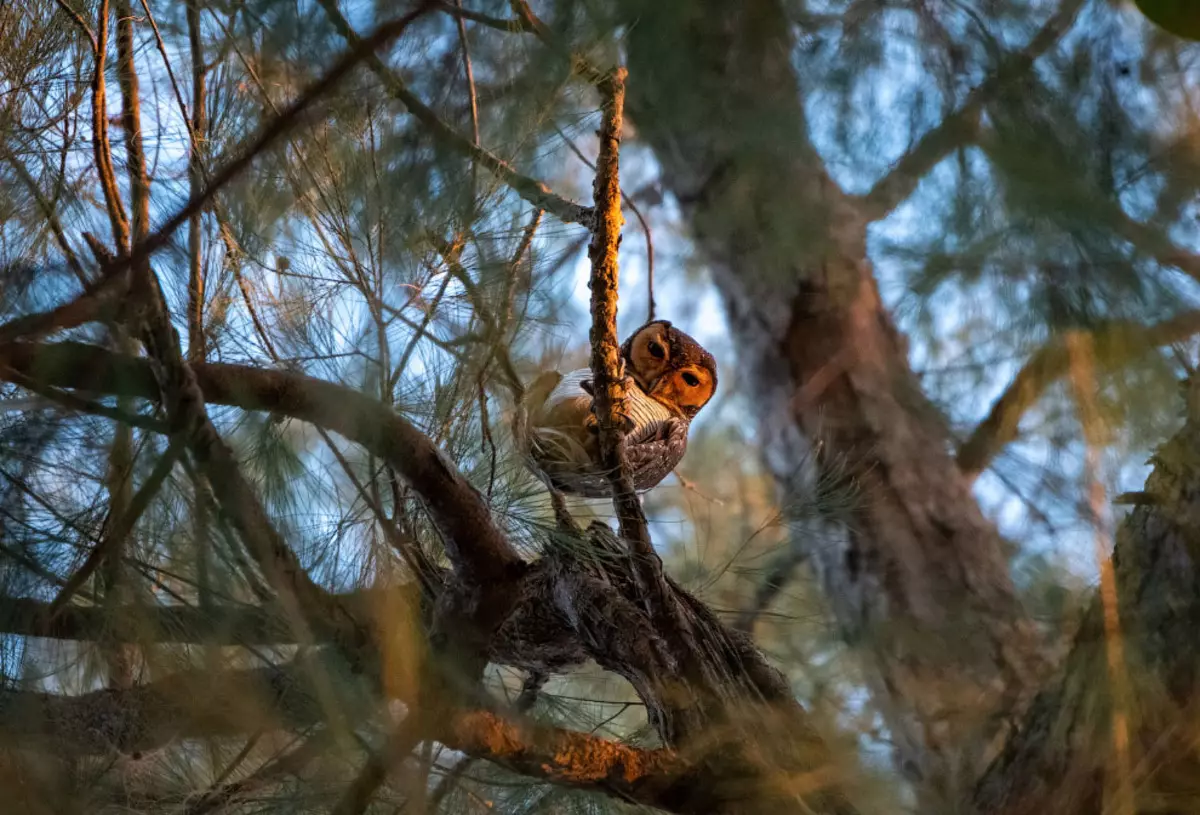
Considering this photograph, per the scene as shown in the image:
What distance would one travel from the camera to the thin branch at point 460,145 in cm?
77

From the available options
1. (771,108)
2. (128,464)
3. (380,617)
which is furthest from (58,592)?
(771,108)

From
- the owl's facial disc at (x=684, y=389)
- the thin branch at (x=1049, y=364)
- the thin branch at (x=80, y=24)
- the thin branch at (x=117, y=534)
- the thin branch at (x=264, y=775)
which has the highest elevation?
the thin branch at (x=80, y=24)

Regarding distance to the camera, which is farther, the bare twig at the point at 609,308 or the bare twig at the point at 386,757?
the bare twig at the point at 609,308

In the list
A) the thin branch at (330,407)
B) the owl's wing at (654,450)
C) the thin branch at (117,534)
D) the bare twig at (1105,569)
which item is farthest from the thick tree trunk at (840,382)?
the thin branch at (117,534)

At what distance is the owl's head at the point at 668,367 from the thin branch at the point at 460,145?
0.18 meters

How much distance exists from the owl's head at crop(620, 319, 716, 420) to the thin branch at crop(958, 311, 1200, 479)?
302 millimetres

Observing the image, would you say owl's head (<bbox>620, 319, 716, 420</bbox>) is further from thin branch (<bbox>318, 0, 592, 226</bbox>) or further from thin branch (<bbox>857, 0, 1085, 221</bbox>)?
thin branch (<bbox>857, 0, 1085, 221</bbox>)

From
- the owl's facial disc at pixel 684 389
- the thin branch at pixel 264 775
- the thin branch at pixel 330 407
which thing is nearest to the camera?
the thin branch at pixel 330 407

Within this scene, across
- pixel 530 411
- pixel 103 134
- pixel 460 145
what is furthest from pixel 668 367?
pixel 103 134

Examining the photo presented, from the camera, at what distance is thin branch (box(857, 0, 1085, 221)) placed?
2.55 ft

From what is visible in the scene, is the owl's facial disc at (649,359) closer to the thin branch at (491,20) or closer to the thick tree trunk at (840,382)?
the thick tree trunk at (840,382)

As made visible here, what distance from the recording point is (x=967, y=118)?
802 millimetres

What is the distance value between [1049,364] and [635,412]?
38cm

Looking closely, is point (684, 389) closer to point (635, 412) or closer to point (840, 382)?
point (635, 412)
